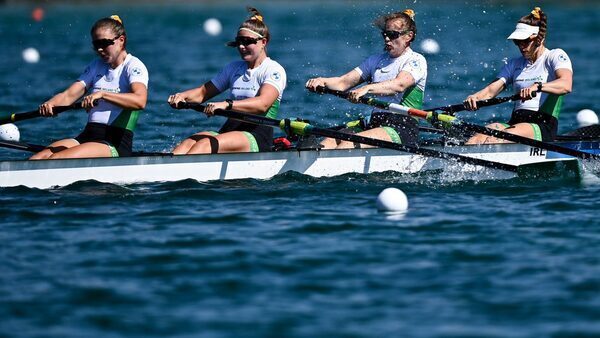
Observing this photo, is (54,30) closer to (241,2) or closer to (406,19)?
(241,2)

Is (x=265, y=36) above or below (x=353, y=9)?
below

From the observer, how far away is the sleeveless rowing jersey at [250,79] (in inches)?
418

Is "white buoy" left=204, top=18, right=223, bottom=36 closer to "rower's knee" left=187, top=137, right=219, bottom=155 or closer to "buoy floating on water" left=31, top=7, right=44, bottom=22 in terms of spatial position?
"buoy floating on water" left=31, top=7, right=44, bottom=22

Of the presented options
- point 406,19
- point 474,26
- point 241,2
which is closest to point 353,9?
point 241,2

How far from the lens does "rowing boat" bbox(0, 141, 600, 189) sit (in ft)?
33.2

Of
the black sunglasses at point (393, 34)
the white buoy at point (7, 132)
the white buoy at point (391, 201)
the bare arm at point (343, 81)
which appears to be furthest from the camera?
the white buoy at point (7, 132)

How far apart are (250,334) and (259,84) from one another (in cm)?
449

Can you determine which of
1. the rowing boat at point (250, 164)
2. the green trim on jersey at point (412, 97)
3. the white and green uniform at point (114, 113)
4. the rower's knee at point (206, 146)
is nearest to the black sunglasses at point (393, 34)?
the green trim on jersey at point (412, 97)

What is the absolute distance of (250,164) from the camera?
10641mm

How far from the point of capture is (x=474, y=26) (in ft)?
117

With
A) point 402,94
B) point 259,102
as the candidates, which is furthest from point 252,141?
point 402,94

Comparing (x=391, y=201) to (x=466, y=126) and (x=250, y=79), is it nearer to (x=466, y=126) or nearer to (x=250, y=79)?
(x=466, y=126)

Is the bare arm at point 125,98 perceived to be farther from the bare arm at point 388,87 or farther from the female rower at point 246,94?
the bare arm at point 388,87

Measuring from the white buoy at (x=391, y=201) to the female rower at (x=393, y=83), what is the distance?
4.72 ft
